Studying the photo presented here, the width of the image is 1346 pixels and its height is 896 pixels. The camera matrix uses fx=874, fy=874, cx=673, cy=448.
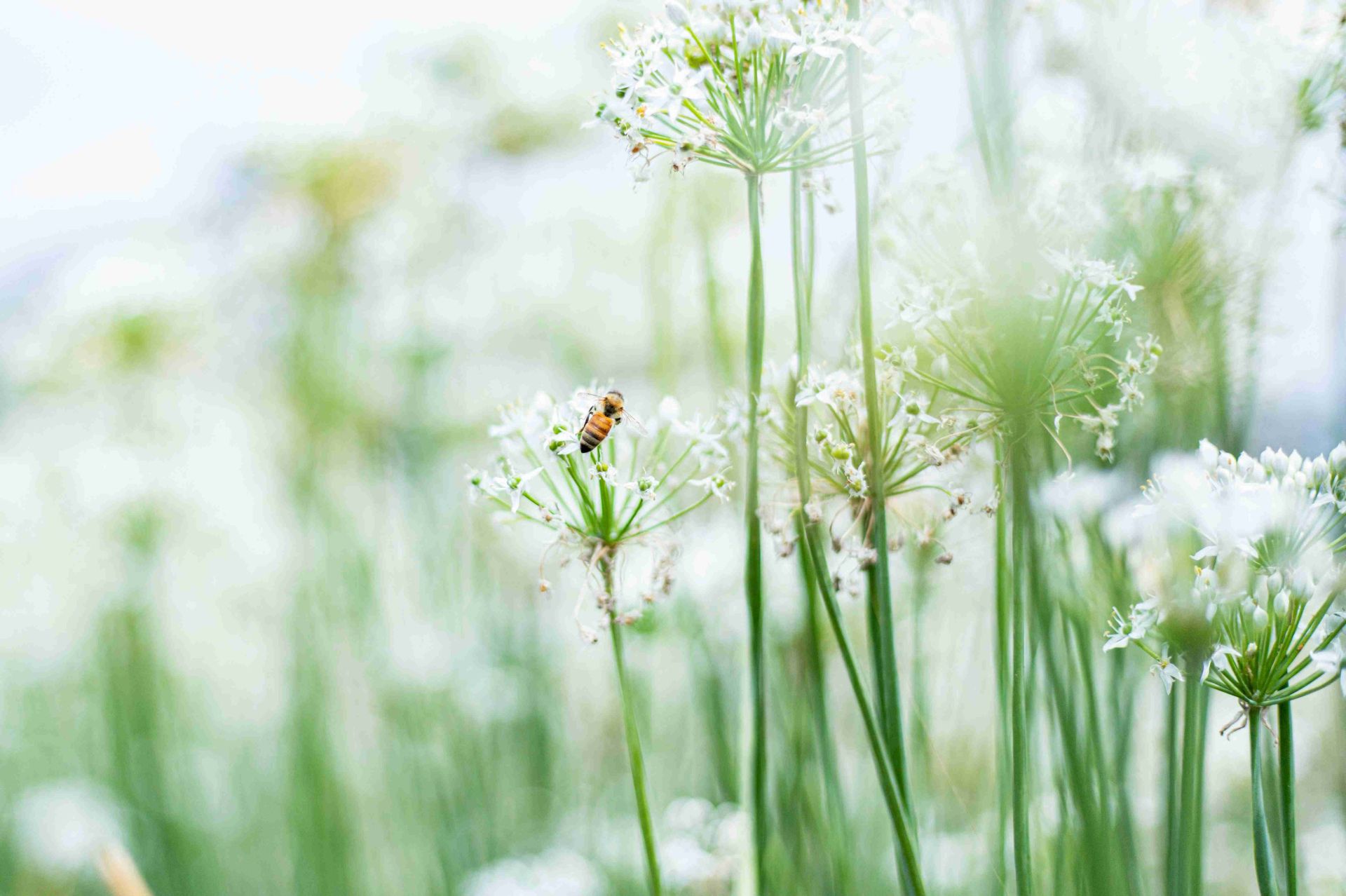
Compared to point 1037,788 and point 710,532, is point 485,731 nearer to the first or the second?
point 710,532

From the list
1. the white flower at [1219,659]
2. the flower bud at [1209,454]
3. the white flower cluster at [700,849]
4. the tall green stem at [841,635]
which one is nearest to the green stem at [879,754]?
the tall green stem at [841,635]

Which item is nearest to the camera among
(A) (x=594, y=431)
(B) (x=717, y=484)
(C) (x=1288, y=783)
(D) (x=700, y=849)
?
(C) (x=1288, y=783)

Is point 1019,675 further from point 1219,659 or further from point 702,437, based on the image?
point 702,437

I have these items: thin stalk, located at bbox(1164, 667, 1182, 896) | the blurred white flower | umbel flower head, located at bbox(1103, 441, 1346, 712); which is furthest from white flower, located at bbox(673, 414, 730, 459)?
the blurred white flower

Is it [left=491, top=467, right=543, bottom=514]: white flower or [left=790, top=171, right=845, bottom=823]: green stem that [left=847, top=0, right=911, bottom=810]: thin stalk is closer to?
[left=790, top=171, right=845, bottom=823]: green stem

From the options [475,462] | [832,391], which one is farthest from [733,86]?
[475,462]

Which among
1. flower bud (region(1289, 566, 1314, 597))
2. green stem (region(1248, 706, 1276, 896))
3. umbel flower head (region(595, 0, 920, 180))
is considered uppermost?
umbel flower head (region(595, 0, 920, 180))

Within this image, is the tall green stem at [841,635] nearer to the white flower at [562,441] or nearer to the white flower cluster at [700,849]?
the white flower at [562,441]
